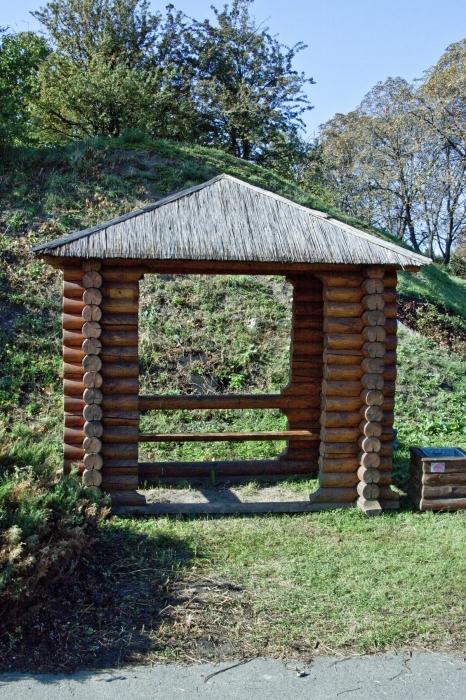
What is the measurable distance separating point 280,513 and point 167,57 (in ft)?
72.8

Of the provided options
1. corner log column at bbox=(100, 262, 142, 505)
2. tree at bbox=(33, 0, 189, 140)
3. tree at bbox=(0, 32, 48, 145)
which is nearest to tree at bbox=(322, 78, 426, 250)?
tree at bbox=(33, 0, 189, 140)

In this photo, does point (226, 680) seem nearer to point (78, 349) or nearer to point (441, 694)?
point (441, 694)

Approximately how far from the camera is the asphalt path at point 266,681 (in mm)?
3980

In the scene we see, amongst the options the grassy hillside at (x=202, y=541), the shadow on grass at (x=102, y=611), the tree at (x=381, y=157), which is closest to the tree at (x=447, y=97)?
the tree at (x=381, y=157)

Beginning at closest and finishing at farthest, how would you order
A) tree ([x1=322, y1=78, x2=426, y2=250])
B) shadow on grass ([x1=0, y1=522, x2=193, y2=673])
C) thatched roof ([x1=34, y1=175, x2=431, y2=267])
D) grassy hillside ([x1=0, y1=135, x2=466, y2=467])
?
shadow on grass ([x1=0, y1=522, x2=193, y2=673]) → thatched roof ([x1=34, y1=175, x2=431, y2=267]) → grassy hillside ([x1=0, y1=135, x2=466, y2=467]) → tree ([x1=322, y1=78, x2=426, y2=250])

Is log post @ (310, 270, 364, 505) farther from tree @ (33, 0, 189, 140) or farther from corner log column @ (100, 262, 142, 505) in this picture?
tree @ (33, 0, 189, 140)

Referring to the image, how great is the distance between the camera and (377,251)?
22.3ft

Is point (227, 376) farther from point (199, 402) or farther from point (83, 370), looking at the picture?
point (83, 370)

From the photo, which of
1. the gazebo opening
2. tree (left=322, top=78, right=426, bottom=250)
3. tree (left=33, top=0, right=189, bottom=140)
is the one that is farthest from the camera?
tree (left=322, top=78, right=426, bottom=250)

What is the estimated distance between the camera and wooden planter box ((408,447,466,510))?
7055mm

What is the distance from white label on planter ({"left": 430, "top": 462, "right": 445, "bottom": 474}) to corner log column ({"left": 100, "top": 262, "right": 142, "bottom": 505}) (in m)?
2.88

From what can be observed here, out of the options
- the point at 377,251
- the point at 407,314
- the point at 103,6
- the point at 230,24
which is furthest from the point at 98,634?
the point at 230,24

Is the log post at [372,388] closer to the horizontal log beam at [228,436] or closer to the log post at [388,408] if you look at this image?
the log post at [388,408]

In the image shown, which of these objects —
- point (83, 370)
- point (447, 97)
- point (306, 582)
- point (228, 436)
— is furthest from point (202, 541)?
point (447, 97)
